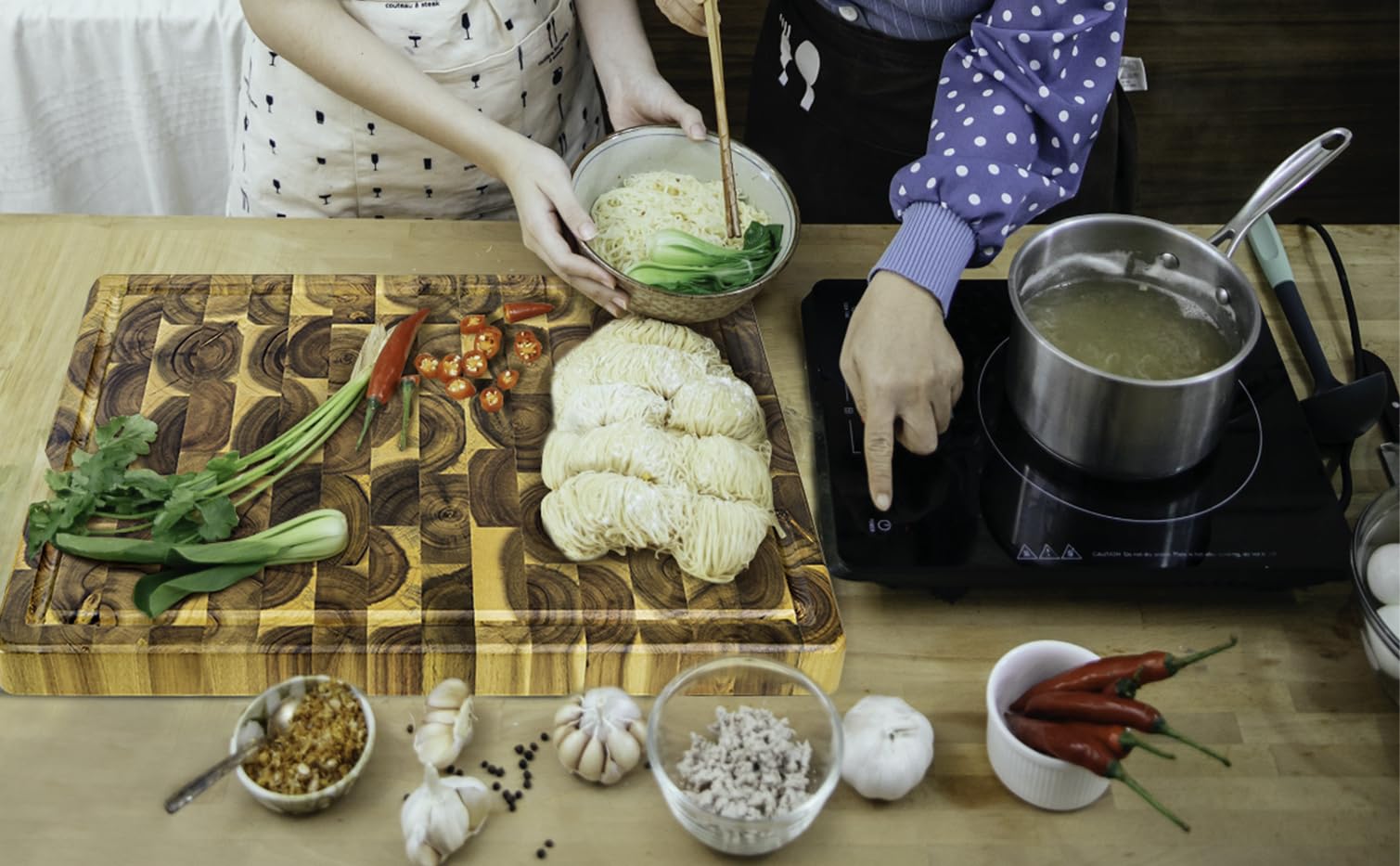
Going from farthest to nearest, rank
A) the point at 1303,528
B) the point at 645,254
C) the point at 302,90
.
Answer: the point at 302,90
the point at 645,254
the point at 1303,528

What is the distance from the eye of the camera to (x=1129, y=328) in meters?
1.47

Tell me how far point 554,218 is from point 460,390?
0.82 ft

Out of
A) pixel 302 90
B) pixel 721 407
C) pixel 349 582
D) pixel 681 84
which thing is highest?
pixel 302 90

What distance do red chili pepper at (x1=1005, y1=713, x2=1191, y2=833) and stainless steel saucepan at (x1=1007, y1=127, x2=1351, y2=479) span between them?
35 centimetres

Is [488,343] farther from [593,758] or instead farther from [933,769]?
[933,769]

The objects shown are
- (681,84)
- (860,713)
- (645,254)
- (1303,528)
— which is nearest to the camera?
(860,713)

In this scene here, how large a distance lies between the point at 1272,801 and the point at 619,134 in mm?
1125

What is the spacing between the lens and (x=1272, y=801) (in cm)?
126

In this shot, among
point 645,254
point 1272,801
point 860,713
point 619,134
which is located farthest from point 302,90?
point 1272,801

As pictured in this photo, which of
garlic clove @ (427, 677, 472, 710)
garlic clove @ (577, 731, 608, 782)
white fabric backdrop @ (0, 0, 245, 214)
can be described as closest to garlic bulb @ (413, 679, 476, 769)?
garlic clove @ (427, 677, 472, 710)

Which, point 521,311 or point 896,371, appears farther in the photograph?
point 521,311

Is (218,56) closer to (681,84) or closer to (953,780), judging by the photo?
(681,84)

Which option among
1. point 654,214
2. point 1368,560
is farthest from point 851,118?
point 1368,560

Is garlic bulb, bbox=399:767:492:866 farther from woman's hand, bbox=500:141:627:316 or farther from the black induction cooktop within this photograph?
woman's hand, bbox=500:141:627:316
